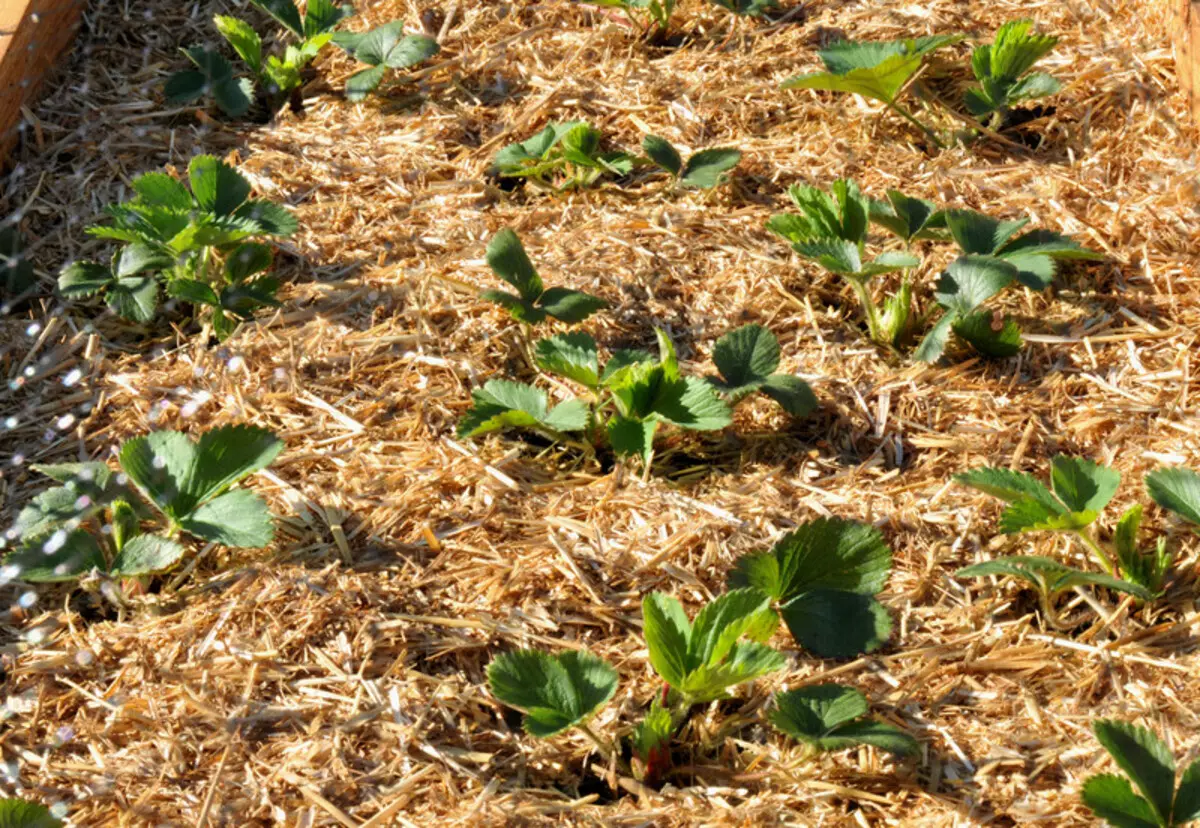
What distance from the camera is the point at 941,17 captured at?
9.16 ft

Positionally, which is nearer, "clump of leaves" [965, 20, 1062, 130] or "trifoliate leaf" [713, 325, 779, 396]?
"trifoliate leaf" [713, 325, 779, 396]

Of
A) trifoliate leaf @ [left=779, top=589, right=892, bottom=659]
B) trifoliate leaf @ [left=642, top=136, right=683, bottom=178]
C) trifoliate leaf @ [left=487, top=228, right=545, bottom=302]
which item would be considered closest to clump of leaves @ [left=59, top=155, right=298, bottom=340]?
trifoliate leaf @ [left=487, top=228, right=545, bottom=302]

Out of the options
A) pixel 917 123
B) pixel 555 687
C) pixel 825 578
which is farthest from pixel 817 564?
pixel 917 123

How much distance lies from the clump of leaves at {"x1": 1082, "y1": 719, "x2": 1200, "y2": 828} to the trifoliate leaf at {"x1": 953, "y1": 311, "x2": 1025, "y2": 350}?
2.62ft

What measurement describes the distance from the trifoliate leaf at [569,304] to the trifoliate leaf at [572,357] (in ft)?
0.19

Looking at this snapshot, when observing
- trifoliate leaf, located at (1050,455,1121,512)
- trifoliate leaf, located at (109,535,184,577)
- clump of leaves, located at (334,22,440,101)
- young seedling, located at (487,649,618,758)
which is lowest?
trifoliate leaf, located at (109,535,184,577)

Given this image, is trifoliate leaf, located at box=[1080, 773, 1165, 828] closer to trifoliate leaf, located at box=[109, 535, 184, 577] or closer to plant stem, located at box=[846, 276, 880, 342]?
plant stem, located at box=[846, 276, 880, 342]

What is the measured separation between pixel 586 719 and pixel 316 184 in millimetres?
1358

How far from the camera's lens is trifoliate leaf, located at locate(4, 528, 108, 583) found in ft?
5.90

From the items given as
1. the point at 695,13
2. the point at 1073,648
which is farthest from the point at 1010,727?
the point at 695,13

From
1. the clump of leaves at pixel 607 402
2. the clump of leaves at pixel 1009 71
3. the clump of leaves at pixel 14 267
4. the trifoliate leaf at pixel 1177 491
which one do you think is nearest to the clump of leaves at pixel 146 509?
the clump of leaves at pixel 607 402

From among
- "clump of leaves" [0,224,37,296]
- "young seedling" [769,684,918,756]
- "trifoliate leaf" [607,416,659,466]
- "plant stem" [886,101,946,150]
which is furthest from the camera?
"plant stem" [886,101,946,150]

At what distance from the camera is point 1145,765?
55.8 inches

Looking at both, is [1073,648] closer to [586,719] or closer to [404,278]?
[586,719]
